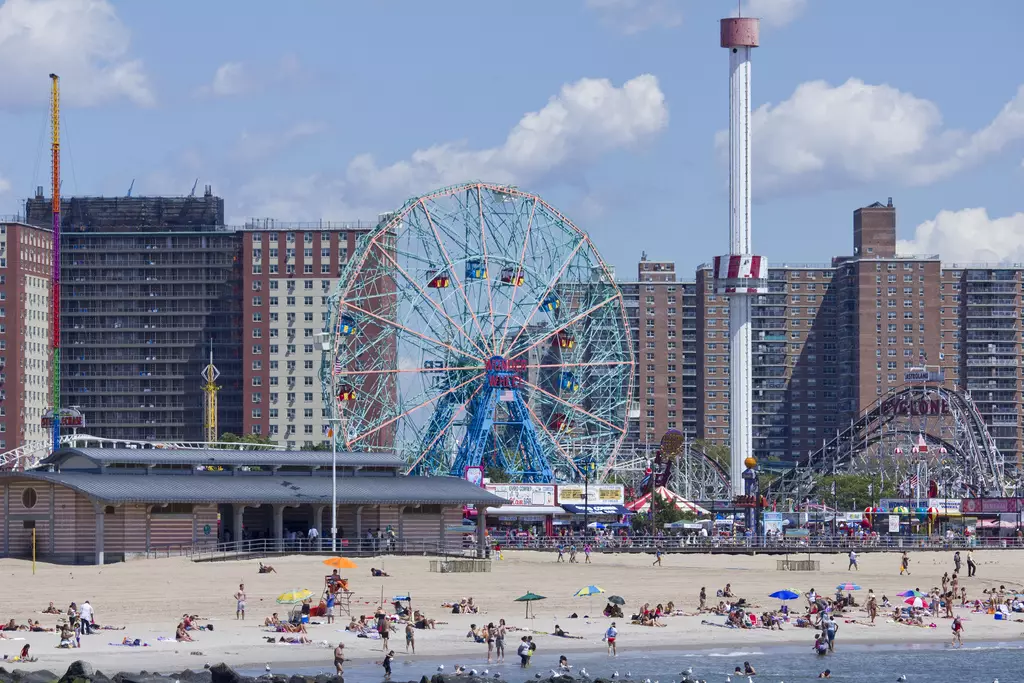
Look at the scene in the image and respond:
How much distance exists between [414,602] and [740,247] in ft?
341

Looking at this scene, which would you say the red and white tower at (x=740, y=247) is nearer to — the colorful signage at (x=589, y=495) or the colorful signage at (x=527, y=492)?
the colorful signage at (x=589, y=495)

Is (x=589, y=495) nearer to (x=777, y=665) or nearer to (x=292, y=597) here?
(x=292, y=597)

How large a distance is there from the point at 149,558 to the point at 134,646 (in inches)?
973

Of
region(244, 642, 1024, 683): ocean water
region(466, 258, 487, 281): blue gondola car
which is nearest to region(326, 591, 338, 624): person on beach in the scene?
region(244, 642, 1024, 683): ocean water

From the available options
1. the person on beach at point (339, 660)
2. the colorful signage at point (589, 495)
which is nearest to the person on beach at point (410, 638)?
the person on beach at point (339, 660)

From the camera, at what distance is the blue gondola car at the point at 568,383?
137625 millimetres

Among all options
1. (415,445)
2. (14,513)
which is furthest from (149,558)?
(415,445)

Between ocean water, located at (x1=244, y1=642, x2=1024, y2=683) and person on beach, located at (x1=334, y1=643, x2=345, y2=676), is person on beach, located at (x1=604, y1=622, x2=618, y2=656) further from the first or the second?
person on beach, located at (x1=334, y1=643, x2=345, y2=676)

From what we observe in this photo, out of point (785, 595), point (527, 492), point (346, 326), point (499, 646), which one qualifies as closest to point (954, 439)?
point (527, 492)

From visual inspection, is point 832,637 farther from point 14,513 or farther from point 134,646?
point 14,513

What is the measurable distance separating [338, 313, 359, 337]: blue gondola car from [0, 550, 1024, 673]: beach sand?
3944 cm

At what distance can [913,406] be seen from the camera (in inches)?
5945

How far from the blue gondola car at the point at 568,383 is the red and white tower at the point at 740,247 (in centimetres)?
3223

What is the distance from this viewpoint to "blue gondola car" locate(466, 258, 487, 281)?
13175 centimetres
